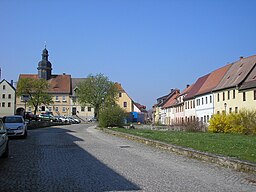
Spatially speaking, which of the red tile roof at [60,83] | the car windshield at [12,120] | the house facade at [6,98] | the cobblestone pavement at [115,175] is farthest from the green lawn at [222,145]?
the red tile roof at [60,83]

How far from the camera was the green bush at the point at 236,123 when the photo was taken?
36.0m

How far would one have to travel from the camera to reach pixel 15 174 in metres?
10.2

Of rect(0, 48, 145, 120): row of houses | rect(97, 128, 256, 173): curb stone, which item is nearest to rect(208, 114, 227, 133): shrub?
rect(97, 128, 256, 173): curb stone

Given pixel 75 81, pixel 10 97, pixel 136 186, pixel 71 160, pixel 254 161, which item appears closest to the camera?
pixel 136 186

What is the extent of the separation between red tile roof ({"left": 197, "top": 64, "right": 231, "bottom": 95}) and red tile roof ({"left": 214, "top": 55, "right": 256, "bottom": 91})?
1.57m

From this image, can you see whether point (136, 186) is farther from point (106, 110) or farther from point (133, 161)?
point (106, 110)

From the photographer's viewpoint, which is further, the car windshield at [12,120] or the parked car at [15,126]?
the car windshield at [12,120]

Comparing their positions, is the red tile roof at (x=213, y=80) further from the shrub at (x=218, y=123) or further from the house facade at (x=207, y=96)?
the shrub at (x=218, y=123)

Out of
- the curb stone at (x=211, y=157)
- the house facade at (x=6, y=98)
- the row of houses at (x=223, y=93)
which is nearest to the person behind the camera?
the curb stone at (x=211, y=157)

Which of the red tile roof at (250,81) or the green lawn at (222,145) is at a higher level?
the red tile roof at (250,81)

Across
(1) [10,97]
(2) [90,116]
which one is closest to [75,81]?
(2) [90,116]

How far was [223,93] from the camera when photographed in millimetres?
56875

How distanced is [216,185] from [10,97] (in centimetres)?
9893

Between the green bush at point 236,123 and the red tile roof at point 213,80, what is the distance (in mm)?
21411
